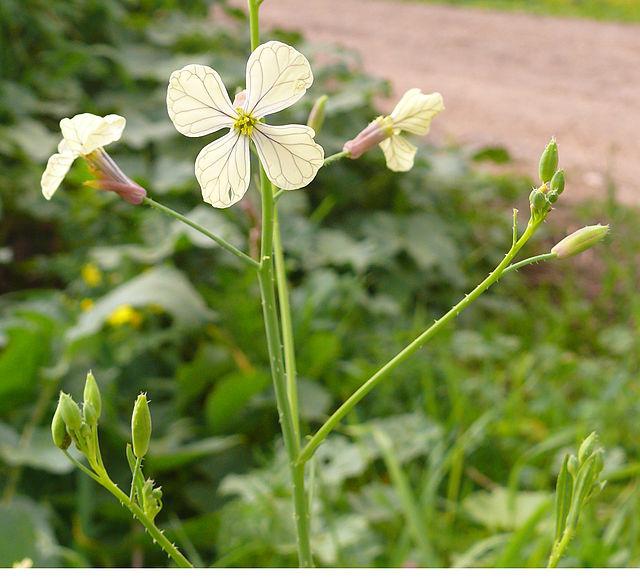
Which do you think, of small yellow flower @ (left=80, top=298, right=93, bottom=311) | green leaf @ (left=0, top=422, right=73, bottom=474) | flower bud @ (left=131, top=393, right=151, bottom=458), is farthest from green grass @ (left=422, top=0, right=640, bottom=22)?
flower bud @ (left=131, top=393, right=151, bottom=458)

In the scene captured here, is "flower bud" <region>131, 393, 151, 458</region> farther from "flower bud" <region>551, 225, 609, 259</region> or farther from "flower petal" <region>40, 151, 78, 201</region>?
"flower bud" <region>551, 225, 609, 259</region>

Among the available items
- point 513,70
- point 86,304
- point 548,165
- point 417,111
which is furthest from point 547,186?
point 513,70

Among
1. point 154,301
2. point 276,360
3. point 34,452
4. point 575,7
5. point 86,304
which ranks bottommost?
point 34,452

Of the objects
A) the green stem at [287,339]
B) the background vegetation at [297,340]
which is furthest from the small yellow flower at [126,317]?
the green stem at [287,339]

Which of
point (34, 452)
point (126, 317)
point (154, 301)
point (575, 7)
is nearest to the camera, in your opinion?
point (34, 452)

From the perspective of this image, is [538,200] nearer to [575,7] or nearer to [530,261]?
[530,261]

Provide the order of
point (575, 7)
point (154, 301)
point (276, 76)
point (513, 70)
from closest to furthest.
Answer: point (276, 76), point (154, 301), point (513, 70), point (575, 7)

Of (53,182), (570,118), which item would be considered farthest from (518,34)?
(53,182)

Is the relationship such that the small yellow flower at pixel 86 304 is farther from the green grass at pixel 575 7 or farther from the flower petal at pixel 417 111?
the green grass at pixel 575 7
